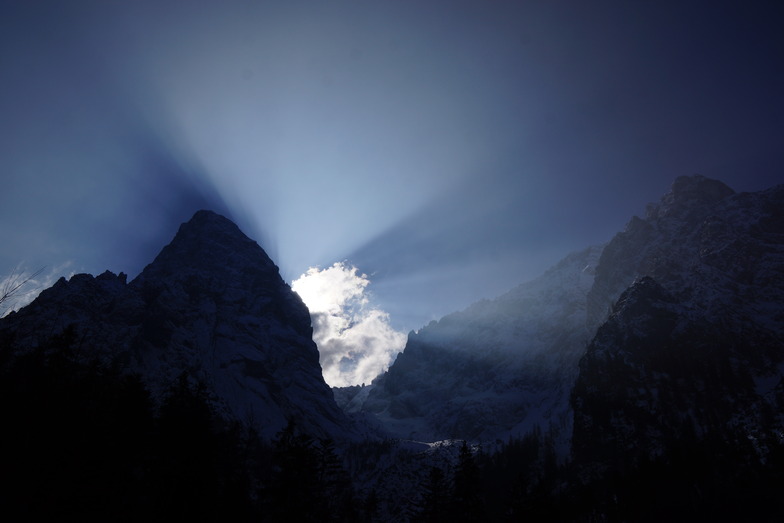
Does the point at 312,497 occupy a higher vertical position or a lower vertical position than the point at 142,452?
lower

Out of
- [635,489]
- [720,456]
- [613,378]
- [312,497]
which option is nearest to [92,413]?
[312,497]

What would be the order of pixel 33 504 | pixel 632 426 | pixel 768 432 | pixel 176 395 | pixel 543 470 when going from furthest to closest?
pixel 543 470, pixel 632 426, pixel 768 432, pixel 176 395, pixel 33 504

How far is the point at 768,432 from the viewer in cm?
13325

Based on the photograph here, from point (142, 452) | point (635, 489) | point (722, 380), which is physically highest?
point (722, 380)

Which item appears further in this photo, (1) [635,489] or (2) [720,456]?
(2) [720,456]

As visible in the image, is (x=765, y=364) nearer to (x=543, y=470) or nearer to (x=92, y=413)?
(x=543, y=470)

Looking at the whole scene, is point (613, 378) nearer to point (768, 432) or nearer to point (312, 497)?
point (768, 432)

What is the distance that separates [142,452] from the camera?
37219 mm

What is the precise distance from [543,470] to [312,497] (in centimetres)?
18247

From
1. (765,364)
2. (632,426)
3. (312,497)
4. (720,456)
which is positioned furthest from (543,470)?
(312,497)

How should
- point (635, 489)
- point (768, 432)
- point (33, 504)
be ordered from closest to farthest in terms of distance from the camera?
point (33, 504), point (635, 489), point (768, 432)

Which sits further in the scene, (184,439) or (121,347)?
(121,347)

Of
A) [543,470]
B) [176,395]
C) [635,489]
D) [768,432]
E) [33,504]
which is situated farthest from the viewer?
[543,470]

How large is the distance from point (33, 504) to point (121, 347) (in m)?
194
